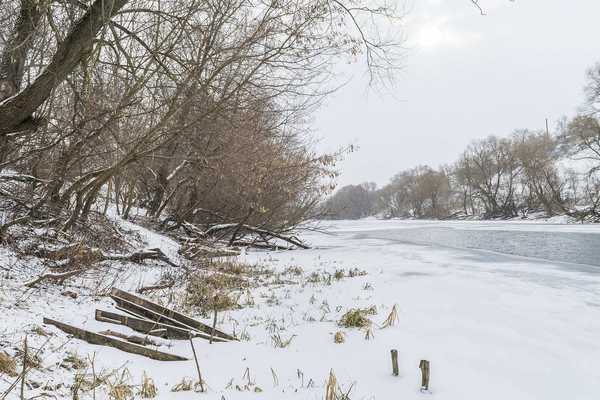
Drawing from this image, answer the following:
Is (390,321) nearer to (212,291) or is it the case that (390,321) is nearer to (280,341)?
(280,341)

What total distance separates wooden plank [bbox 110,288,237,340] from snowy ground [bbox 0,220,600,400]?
0.23 m

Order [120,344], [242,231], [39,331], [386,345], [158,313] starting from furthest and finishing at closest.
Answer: [242,231], [158,313], [386,345], [120,344], [39,331]

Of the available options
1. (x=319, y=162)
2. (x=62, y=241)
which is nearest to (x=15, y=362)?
(x=62, y=241)

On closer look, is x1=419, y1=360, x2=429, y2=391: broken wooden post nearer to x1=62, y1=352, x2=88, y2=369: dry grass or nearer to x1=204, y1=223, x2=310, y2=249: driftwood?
x1=62, y1=352, x2=88, y2=369: dry grass

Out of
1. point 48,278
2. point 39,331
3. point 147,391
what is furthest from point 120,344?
point 48,278

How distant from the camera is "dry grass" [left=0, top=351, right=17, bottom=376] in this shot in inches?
101

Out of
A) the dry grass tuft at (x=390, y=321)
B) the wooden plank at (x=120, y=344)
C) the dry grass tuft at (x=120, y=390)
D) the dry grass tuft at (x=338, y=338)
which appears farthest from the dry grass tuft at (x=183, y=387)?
the dry grass tuft at (x=390, y=321)

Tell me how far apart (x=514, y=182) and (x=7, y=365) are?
64806 mm

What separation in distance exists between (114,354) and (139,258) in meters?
5.48

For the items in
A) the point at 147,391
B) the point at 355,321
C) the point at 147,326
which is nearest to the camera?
the point at 147,391

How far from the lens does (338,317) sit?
5055 mm

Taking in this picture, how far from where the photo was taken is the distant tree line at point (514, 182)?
1280 inches

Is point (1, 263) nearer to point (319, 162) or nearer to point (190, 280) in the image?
point (190, 280)

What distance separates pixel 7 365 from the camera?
262 centimetres
